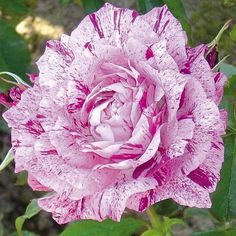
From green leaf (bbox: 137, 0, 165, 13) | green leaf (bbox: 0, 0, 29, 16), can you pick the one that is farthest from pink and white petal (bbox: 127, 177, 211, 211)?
green leaf (bbox: 0, 0, 29, 16)

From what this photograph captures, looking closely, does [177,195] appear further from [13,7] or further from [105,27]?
[13,7]

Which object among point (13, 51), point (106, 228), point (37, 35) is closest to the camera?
point (106, 228)

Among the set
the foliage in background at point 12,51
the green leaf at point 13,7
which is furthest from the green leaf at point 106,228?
the green leaf at point 13,7

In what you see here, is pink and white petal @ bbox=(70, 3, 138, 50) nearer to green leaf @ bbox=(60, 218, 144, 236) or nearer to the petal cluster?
the petal cluster

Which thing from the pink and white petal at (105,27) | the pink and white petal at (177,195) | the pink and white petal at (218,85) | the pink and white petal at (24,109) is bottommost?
the pink and white petal at (177,195)

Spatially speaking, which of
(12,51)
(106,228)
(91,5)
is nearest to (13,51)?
(12,51)

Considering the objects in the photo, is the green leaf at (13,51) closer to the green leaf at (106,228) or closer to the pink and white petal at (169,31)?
the green leaf at (106,228)
